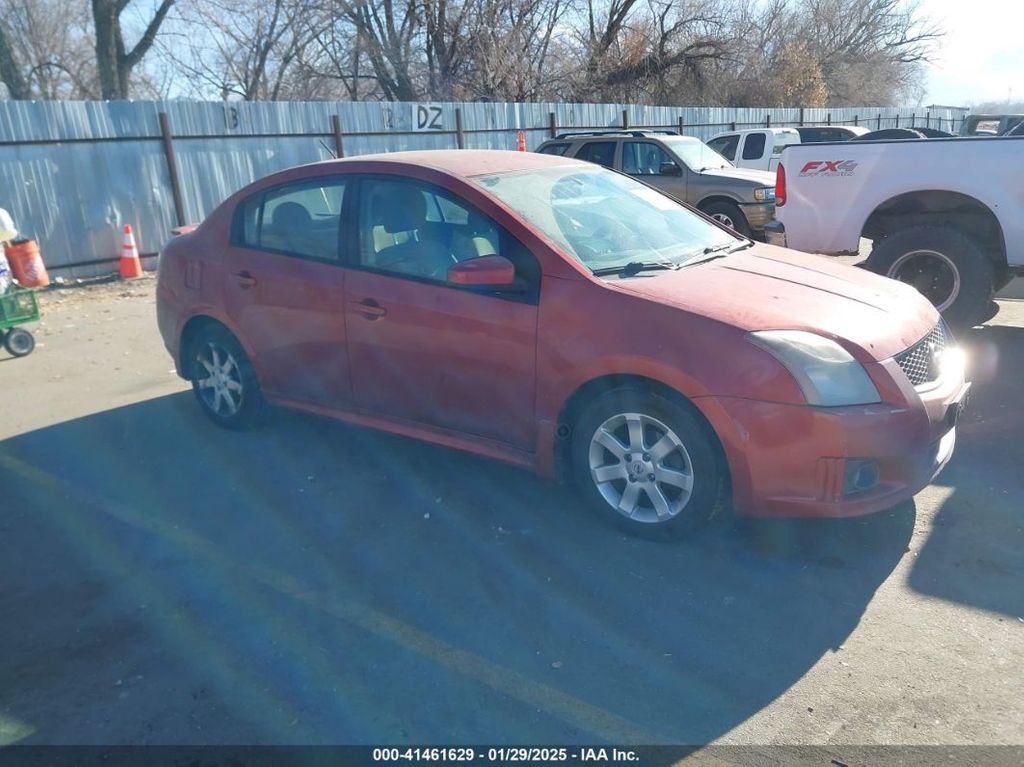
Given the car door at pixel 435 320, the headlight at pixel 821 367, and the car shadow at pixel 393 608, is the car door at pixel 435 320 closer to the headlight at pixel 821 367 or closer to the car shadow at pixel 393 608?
the car shadow at pixel 393 608

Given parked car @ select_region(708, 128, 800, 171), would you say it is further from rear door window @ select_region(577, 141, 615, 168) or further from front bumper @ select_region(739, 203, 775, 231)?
front bumper @ select_region(739, 203, 775, 231)

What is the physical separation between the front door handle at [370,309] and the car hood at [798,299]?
4.29 ft

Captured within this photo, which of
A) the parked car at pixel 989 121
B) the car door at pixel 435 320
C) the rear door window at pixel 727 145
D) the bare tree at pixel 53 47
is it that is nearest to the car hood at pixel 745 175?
the parked car at pixel 989 121

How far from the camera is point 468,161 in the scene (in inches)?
188

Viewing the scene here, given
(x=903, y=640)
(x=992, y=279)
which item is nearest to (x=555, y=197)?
(x=903, y=640)

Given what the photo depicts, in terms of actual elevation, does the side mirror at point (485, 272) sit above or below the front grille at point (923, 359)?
above

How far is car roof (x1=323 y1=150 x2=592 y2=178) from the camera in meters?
4.59

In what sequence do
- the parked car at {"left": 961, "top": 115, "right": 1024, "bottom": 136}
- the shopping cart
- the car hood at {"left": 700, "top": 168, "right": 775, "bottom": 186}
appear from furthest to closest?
1. the car hood at {"left": 700, "top": 168, "right": 775, "bottom": 186}
2. the parked car at {"left": 961, "top": 115, "right": 1024, "bottom": 136}
3. the shopping cart

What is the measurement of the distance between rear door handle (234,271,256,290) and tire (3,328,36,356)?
154 inches

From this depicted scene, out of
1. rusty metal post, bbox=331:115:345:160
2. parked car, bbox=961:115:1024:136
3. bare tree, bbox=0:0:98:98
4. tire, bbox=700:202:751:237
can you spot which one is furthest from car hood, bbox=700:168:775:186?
bare tree, bbox=0:0:98:98

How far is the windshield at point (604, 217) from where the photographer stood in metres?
4.29

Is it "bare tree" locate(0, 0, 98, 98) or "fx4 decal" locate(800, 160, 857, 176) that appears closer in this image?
"fx4 decal" locate(800, 160, 857, 176)

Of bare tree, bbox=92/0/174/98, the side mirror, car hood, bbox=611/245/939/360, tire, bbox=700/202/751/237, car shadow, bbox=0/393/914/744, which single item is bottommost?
car shadow, bbox=0/393/914/744

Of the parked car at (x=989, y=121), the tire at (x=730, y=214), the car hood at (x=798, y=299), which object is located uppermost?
the parked car at (x=989, y=121)
